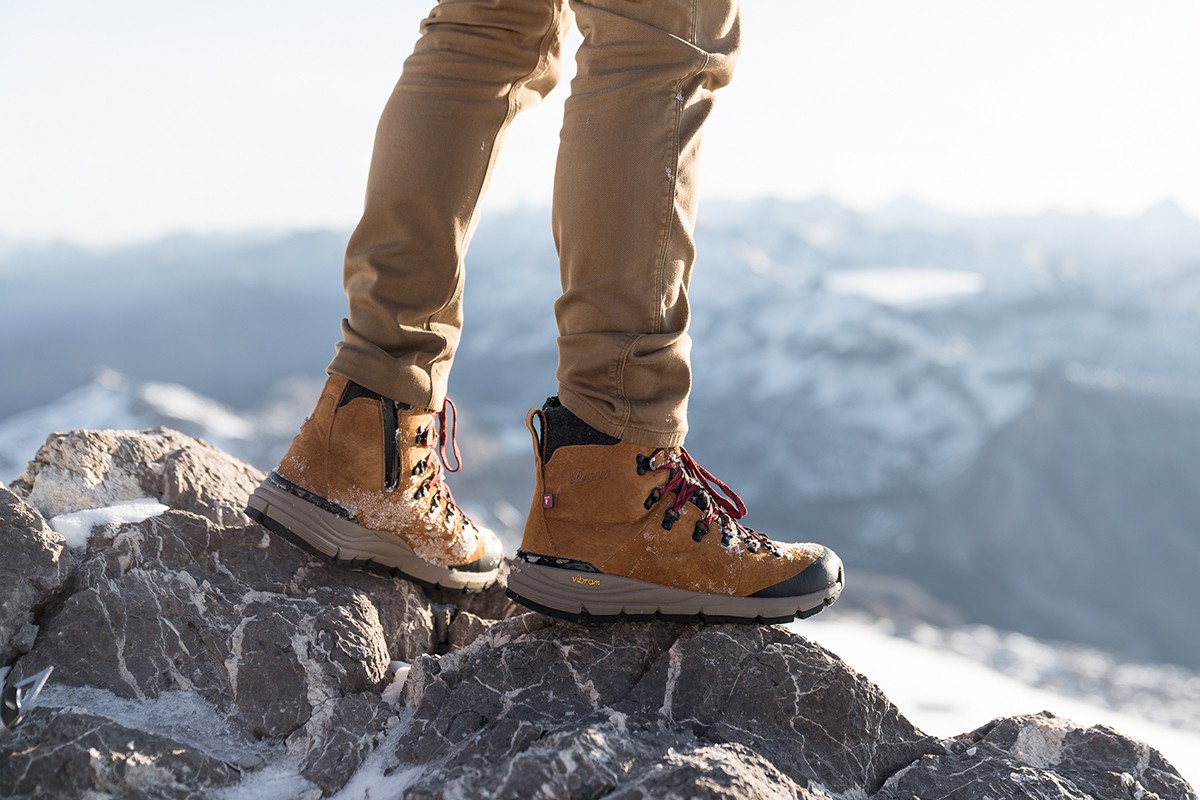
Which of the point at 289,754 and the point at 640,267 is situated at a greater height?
the point at 640,267

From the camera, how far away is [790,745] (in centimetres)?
160

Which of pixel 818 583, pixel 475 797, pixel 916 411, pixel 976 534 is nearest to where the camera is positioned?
pixel 475 797

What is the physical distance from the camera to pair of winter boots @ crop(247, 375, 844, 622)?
164 centimetres

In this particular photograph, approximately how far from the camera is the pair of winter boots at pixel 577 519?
1.64 meters

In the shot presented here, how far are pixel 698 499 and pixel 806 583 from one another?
27cm

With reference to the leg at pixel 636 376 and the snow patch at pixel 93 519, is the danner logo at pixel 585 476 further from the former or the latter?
the snow patch at pixel 93 519

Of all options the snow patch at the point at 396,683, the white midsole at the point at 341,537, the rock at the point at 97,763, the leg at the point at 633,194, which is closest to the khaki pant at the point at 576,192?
the leg at the point at 633,194

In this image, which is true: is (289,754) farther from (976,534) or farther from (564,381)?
(976,534)

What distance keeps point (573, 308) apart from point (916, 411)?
107 meters

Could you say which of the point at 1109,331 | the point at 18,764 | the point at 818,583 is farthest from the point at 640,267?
the point at 1109,331

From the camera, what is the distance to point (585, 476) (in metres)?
1.63

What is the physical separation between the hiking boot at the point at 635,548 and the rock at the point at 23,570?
86 cm

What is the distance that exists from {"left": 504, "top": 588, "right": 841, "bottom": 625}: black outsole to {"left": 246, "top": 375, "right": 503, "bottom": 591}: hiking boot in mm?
304

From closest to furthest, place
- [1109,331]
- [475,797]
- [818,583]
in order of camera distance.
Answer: [475,797] < [818,583] < [1109,331]
